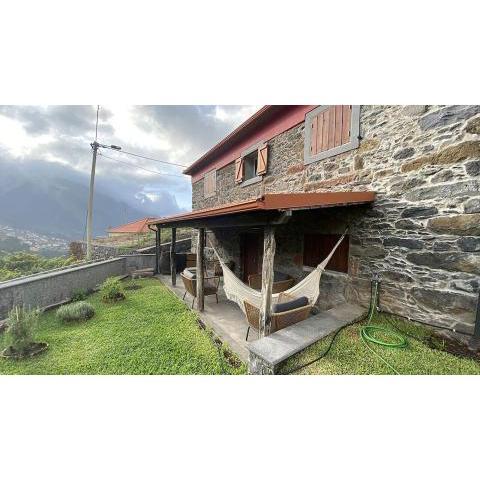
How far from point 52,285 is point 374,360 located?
21.8 feet

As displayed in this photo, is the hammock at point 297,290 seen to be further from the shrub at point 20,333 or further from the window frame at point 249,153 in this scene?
the window frame at point 249,153

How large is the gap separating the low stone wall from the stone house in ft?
14.5

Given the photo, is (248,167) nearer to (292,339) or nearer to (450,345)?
(292,339)

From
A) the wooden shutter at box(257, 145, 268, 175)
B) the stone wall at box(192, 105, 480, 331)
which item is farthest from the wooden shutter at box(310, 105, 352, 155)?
the wooden shutter at box(257, 145, 268, 175)

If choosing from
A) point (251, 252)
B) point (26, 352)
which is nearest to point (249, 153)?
point (251, 252)

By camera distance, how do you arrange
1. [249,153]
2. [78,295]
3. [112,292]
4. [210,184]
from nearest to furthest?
[112,292] → [78,295] → [249,153] → [210,184]

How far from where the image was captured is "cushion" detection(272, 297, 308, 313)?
3.20 meters

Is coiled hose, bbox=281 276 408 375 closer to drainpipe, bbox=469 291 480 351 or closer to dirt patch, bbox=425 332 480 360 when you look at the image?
dirt patch, bbox=425 332 480 360

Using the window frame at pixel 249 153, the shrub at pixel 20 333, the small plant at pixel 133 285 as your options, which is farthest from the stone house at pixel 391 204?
the small plant at pixel 133 285

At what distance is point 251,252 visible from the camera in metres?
7.36

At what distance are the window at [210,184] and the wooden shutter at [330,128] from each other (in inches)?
201

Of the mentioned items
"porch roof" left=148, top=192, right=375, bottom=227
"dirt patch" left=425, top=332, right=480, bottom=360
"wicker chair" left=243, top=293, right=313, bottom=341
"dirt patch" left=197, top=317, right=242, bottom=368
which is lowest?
"dirt patch" left=197, top=317, right=242, bottom=368

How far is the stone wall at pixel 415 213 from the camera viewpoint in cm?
294

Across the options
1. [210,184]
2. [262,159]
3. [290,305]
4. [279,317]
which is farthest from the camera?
[210,184]
